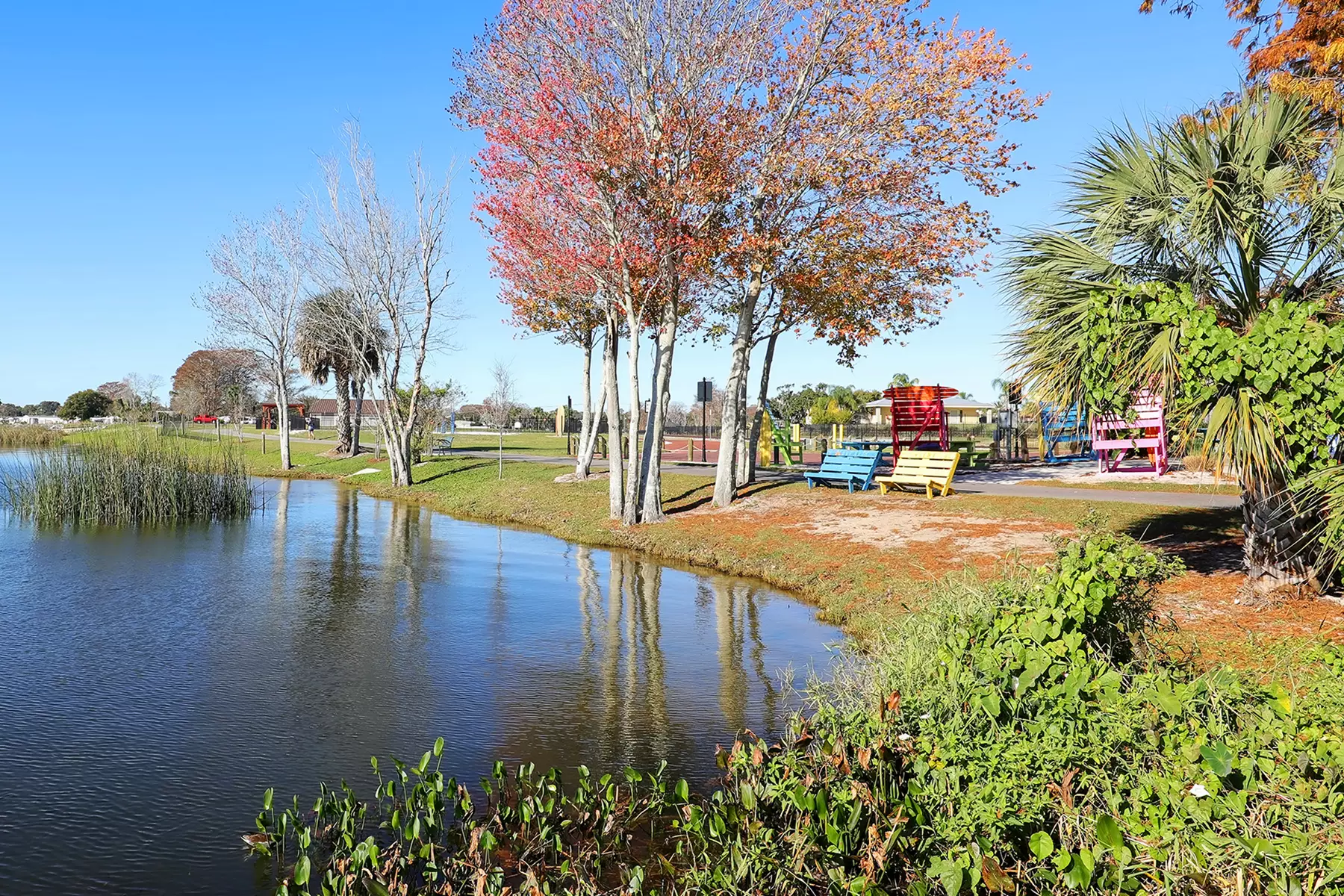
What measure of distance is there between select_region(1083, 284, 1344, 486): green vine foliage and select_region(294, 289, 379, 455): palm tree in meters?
32.8

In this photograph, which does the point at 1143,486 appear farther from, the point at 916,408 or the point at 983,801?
the point at 983,801

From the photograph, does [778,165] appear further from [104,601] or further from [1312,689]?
[1312,689]

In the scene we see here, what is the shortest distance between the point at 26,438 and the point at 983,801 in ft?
163

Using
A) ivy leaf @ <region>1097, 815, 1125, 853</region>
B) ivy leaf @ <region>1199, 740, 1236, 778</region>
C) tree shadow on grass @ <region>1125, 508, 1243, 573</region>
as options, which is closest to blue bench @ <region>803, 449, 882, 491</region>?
tree shadow on grass @ <region>1125, 508, 1243, 573</region>

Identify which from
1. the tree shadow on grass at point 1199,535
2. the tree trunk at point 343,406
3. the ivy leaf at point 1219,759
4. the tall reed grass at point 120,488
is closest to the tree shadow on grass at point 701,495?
the tree shadow on grass at point 1199,535

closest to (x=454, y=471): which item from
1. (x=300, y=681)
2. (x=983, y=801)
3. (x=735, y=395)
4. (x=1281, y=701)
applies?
(x=735, y=395)

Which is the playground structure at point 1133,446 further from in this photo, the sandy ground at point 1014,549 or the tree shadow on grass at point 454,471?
the tree shadow on grass at point 454,471

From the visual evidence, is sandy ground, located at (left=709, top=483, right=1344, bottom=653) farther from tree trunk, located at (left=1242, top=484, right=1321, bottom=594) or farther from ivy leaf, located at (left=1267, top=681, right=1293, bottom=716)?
ivy leaf, located at (left=1267, top=681, right=1293, bottom=716)

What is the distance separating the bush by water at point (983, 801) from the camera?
13.7 ft

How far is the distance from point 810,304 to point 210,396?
67.1 metres

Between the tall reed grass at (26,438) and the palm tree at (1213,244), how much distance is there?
4442 cm

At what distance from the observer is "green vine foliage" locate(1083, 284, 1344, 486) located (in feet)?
24.7

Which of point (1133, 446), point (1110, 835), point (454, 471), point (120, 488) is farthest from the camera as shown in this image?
point (454, 471)

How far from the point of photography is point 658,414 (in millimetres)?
18859
